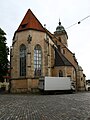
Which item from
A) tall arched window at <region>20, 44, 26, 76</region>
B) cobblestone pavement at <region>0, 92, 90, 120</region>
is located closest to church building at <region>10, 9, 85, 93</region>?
tall arched window at <region>20, 44, 26, 76</region>

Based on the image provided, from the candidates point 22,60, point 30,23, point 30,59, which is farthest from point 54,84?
point 30,23

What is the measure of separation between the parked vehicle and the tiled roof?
10.4 meters

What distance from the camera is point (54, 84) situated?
3353 centimetres

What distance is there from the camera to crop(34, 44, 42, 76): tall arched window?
3692cm

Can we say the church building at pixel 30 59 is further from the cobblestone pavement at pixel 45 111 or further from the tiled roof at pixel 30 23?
the cobblestone pavement at pixel 45 111

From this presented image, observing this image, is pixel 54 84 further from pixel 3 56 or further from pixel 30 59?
pixel 3 56

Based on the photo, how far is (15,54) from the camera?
127 ft

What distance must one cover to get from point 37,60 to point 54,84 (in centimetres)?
605

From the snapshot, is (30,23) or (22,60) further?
(30,23)

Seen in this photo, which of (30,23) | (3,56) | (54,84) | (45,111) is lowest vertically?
(45,111)

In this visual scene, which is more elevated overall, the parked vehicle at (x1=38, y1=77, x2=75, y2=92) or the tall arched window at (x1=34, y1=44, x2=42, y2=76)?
the tall arched window at (x1=34, y1=44, x2=42, y2=76)

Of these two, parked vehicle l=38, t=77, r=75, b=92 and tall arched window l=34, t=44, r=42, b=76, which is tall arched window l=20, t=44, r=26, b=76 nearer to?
tall arched window l=34, t=44, r=42, b=76

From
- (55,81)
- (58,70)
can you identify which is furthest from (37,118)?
(58,70)

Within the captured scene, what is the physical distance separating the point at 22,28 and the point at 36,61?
701cm
